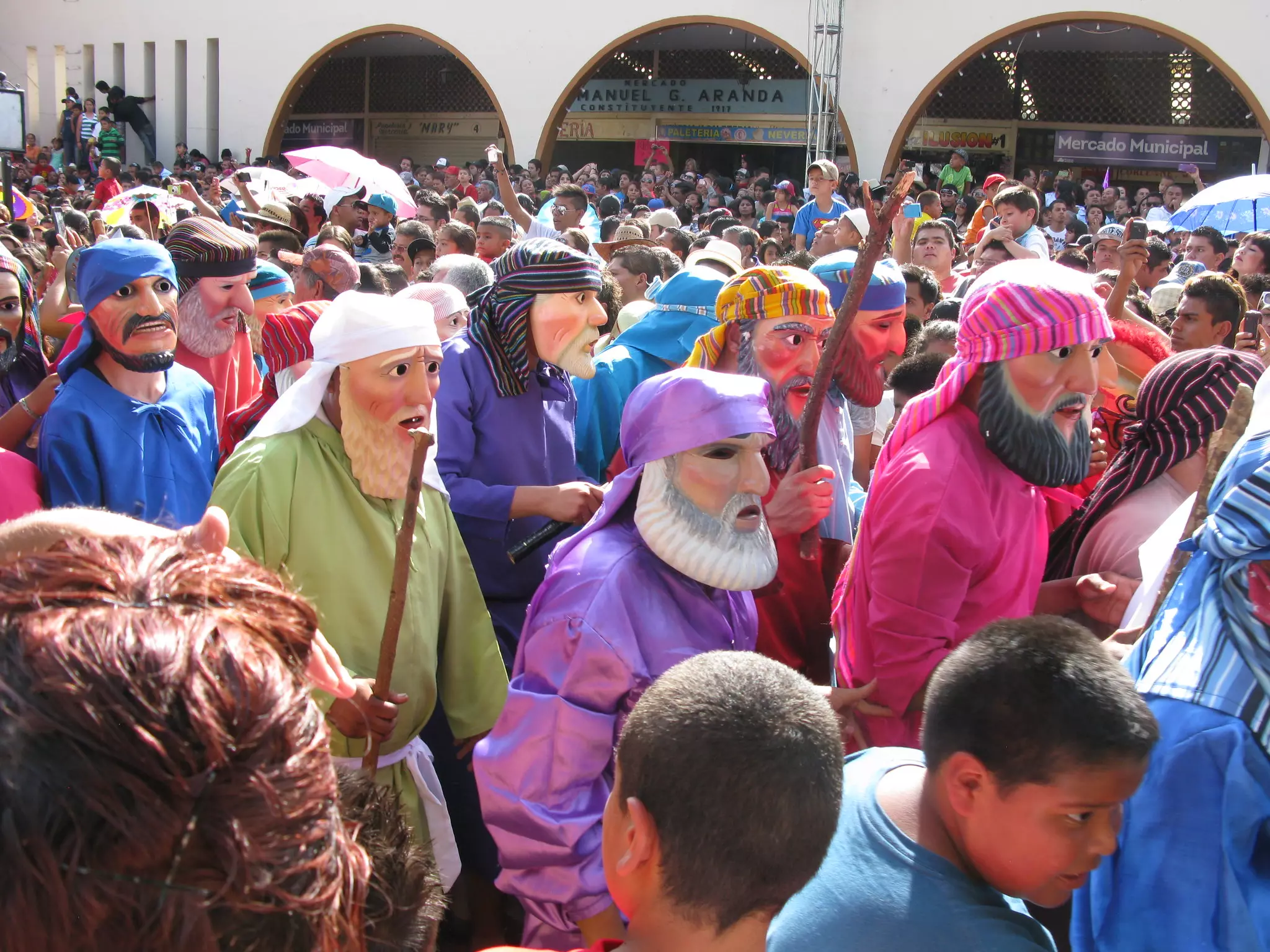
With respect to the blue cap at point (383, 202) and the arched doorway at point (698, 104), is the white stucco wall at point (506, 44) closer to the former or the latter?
the arched doorway at point (698, 104)

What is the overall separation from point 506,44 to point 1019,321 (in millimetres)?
20098

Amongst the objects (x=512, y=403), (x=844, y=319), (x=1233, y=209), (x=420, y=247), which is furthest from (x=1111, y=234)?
(x=844, y=319)

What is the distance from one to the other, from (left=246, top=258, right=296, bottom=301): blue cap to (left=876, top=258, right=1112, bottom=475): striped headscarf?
329 cm

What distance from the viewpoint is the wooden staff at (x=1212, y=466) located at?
189 centimetres

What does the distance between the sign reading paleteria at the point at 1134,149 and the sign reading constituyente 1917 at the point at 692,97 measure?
5.02 metres

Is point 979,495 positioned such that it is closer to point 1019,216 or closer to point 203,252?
point 203,252

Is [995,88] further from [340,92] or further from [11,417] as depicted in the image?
[11,417]

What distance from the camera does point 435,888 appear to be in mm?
1350

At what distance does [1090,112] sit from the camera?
2136cm

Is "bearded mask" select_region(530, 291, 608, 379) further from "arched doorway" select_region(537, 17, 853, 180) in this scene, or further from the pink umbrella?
"arched doorway" select_region(537, 17, 853, 180)

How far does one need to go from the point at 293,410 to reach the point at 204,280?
2.00 metres

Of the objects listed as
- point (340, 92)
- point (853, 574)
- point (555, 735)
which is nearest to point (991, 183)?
point (853, 574)

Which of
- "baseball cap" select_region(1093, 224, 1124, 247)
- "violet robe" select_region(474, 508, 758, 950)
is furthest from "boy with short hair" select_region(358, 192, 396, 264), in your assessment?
"violet robe" select_region(474, 508, 758, 950)

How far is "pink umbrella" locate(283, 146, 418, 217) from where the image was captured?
9.92m
